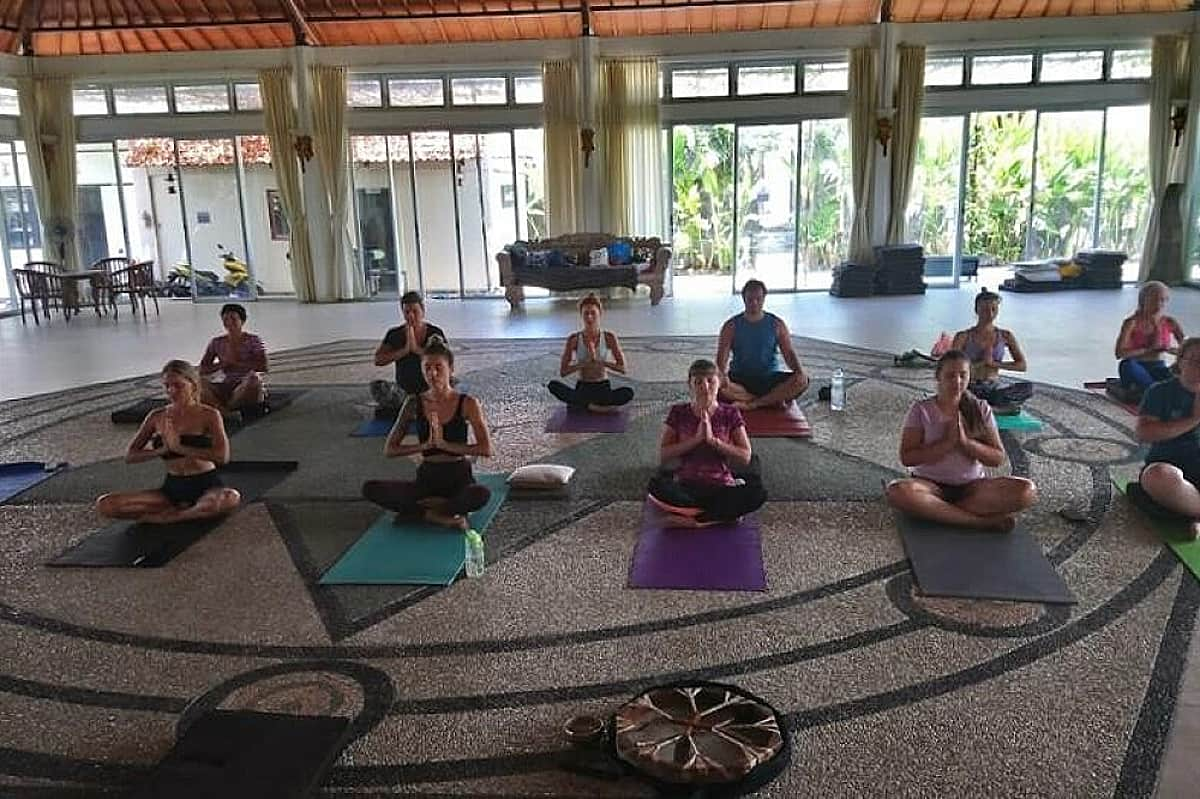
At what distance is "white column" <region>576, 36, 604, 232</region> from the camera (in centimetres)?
1226

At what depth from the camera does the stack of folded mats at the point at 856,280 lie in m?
12.4

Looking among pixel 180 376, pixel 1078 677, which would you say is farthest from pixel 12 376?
pixel 1078 677

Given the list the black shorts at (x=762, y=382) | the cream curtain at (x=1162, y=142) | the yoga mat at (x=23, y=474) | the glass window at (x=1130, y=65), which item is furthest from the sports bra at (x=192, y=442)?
the glass window at (x=1130, y=65)

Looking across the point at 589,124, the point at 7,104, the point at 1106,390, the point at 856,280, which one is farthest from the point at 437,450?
the point at 7,104

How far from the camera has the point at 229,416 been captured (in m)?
6.20

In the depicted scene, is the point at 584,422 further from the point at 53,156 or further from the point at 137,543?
the point at 53,156

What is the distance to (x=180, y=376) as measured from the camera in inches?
164

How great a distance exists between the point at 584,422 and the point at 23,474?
322 cm

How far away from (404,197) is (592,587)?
442 inches

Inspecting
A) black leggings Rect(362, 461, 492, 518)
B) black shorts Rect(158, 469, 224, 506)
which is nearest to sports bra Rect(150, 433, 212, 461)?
black shorts Rect(158, 469, 224, 506)

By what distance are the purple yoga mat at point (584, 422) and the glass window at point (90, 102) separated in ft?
36.2

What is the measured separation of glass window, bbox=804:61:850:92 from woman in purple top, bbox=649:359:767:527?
384 inches

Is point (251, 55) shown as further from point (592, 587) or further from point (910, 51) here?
point (592, 587)

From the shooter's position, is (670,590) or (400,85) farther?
(400,85)
